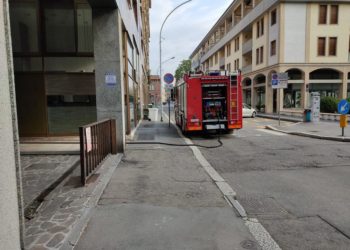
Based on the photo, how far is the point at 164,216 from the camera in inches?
166

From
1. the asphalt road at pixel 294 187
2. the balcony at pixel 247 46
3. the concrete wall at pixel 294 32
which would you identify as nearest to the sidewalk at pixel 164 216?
the asphalt road at pixel 294 187

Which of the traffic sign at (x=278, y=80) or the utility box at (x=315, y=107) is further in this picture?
the utility box at (x=315, y=107)

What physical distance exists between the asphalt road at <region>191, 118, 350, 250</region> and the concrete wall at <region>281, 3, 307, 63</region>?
21718mm

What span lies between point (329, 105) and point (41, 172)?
22.9 meters

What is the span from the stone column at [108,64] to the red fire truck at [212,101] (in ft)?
13.2

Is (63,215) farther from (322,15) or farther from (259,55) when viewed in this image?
(259,55)

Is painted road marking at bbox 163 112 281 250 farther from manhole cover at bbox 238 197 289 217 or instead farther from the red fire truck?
the red fire truck

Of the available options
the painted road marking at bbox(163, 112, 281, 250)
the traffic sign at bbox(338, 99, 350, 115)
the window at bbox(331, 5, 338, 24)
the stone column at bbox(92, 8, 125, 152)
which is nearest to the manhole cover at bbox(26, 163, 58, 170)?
the stone column at bbox(92, 8, 125, 152)

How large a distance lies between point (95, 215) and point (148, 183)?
5.65ft

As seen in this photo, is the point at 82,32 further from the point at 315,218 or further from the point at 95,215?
the point at 315,218

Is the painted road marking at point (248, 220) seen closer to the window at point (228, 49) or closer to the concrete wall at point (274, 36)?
the concrete wall at point (274, 36)

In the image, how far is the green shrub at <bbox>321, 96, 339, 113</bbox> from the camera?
23.2 meters

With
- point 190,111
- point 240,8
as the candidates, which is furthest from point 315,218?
point 240,8

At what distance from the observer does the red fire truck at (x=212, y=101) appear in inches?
483
